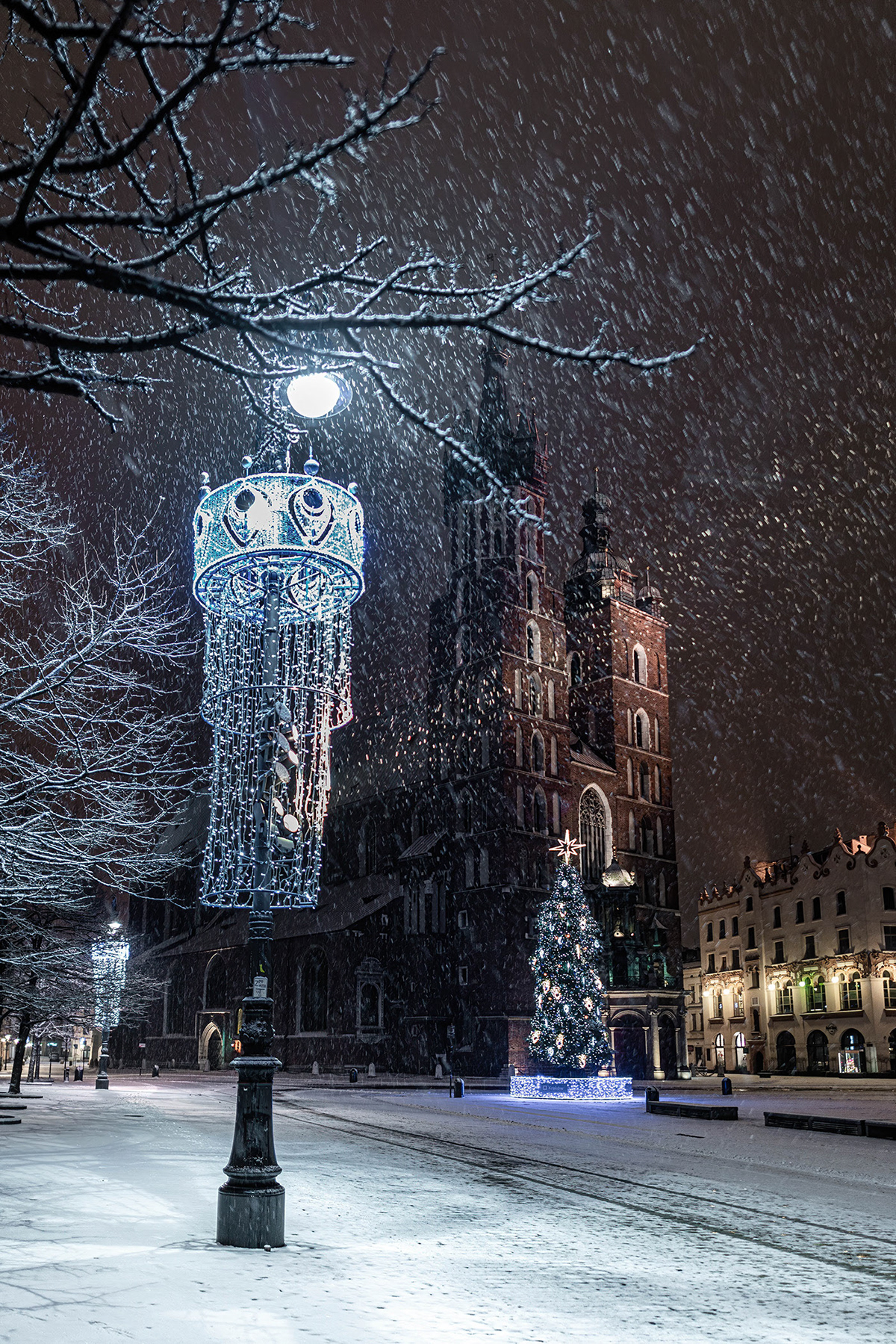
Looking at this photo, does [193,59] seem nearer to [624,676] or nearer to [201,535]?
[201,535]

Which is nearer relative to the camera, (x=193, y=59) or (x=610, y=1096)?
(x=193, y=59)

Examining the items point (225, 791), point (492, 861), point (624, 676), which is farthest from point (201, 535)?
point (624, 676)

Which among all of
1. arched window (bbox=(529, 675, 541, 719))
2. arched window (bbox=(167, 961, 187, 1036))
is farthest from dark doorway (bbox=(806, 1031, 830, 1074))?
arched window (bbox=(167, 961, 187, 1036))

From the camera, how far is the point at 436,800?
5806 centimetres

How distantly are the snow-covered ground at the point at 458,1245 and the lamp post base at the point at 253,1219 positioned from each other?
0.22 metres

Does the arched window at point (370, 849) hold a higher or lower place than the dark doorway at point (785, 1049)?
higher

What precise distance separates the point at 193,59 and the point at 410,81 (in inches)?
41.0

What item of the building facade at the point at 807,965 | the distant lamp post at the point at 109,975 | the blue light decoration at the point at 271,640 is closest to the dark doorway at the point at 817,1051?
the building facade at the point at 807,965

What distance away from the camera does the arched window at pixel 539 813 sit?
178 feet

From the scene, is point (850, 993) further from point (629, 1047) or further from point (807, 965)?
point (629, 1047)

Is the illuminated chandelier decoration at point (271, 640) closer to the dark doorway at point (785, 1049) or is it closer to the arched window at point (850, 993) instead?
the arched window at point (850, 993)

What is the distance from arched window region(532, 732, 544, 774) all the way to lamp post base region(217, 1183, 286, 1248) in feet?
155

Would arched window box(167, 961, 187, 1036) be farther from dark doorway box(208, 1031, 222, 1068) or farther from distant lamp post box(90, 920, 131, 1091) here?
distant lamp post box(90, 920, 131, 1091)

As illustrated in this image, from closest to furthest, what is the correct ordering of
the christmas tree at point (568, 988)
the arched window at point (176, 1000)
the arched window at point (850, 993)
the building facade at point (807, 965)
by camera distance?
the christmas tree at point (568, 988) < the building facade at point (807, 965) < the arched window at point (850, 993) < the arched window at point (176, 1000)
